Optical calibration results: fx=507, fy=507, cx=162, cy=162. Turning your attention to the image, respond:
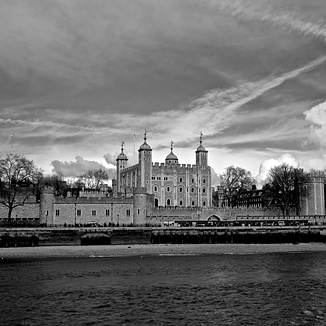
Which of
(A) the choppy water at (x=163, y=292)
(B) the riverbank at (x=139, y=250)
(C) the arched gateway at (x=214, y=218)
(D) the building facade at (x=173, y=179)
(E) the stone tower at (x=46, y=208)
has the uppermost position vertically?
(D) the building facade at (x=173, y=179)

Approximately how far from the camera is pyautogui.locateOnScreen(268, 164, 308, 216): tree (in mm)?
92625

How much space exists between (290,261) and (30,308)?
24.1 metres


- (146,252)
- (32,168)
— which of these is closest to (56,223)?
(32,168)

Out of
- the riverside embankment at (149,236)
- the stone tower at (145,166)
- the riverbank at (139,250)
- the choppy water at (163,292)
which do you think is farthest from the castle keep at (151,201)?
the choppy water at (163,292)

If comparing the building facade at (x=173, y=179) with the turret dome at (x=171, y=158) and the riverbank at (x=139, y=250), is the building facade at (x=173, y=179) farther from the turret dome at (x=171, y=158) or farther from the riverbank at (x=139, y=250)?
the riverbank at (x=139, y=250)

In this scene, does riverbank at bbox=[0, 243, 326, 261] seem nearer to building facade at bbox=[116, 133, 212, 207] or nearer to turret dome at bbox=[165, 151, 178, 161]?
building facade at bbox=[116, 133, 212, 207]

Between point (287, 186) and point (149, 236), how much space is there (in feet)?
144

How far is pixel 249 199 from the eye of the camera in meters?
130

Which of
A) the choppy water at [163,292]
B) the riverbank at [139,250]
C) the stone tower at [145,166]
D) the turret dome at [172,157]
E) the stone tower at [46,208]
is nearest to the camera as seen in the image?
the choppy water at [163,292]

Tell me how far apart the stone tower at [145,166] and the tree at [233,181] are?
63.3ft

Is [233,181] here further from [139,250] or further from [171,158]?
[139,250]

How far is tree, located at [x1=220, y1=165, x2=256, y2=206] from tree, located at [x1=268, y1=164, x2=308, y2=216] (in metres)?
10.5

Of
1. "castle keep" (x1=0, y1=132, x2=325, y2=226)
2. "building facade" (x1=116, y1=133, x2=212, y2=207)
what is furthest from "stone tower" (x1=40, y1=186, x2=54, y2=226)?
"building facade" (x1=116, y1=133, x2=212, y2=207)

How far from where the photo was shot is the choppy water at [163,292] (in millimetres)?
19673
